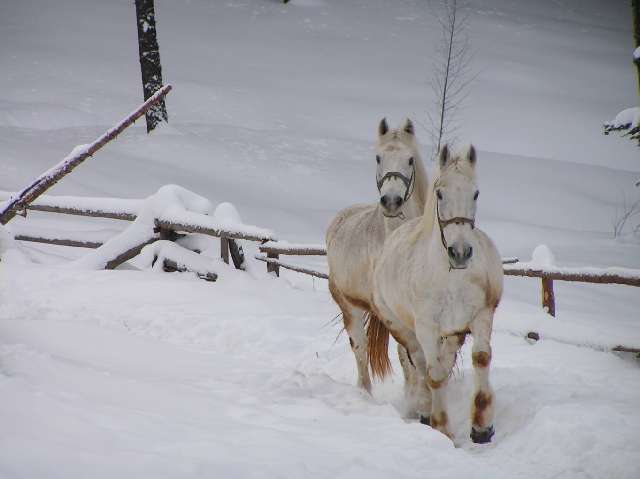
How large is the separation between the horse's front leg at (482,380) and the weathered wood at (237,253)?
5.15 metres

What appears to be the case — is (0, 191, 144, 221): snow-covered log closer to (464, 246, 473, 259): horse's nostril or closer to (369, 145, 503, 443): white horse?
(369, 145, 503, 443): white horse

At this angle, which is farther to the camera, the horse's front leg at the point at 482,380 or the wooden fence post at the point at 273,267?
A: the wooden fence post at the point at 273,267

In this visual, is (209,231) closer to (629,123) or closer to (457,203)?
(457,203)

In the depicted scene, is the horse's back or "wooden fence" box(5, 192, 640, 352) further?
"wooden fence" box(5, 192, 640, 352)

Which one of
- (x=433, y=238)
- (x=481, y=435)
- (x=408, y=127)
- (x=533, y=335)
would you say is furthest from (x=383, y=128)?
(x=533, y=335)

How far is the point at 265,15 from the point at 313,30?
2.67 metres

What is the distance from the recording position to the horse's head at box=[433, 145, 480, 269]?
12.6ft

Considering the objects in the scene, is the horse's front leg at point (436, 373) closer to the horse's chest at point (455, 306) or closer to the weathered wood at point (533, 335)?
the horse's chest at point (455, 306)

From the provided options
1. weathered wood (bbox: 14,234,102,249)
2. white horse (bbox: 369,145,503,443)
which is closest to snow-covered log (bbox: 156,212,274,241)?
weathered wood (bbox: 14,234,102,249)

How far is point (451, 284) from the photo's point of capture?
416 centimetres

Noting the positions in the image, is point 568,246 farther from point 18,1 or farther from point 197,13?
point 18,1

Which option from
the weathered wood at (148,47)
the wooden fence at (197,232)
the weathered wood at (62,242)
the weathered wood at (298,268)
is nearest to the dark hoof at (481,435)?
the wooden fence at (197,232)

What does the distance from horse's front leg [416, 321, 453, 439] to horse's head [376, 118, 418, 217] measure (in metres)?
0.91

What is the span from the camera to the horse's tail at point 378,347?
5695mm
